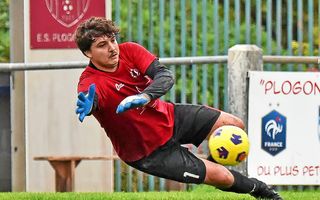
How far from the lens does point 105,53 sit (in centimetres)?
814

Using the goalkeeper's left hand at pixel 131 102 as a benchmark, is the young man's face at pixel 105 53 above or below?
above

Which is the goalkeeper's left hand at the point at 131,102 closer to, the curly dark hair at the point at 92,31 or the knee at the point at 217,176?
the curly dark hair at the point at 92,31

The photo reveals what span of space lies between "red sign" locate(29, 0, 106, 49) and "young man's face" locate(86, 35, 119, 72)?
4.44m

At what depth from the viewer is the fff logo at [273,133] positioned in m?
10.6

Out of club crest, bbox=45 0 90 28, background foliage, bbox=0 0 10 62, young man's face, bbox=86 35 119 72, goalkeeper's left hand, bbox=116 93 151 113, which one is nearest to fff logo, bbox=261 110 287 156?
young man's face, bbox=86 35 119 72

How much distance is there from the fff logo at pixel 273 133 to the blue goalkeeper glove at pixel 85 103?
121 inches

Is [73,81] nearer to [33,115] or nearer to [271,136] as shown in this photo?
[33,115]

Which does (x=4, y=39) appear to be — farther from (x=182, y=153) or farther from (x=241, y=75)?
(x=182, y=153)

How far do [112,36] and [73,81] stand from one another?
14.9 ft

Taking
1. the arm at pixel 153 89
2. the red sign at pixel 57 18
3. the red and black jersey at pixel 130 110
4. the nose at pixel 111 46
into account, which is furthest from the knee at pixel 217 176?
the red sign at pixel 57 18

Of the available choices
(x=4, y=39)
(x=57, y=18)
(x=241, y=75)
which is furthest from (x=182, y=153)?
(x=4, y=39)

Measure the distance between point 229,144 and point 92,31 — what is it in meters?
1.22

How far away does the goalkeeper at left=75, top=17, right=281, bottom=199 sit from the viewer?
8125 millimetres

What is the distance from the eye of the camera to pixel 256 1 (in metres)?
12.8
